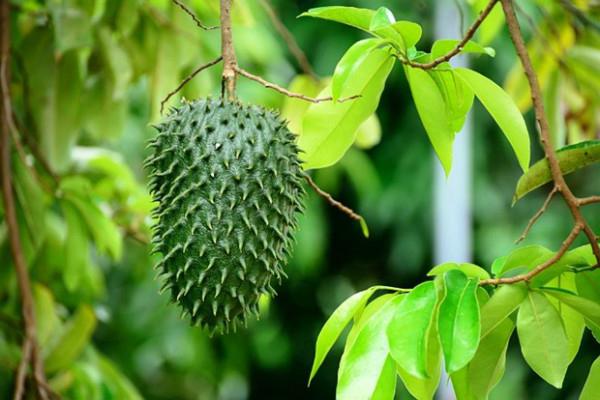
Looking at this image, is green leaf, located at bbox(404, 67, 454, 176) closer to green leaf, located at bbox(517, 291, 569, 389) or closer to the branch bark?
green leaf, located at bbox(517, 291, 569, 389)

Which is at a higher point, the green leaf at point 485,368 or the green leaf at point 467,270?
the green leaf at point 467,270

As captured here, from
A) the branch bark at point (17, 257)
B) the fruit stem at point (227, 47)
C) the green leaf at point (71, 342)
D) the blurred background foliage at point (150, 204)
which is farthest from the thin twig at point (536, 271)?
the green leaf at point (71, 342)

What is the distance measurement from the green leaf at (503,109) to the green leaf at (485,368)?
213 mm

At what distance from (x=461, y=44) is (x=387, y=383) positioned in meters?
0.37

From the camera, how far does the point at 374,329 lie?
1.06 metres

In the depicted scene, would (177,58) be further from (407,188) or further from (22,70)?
(407,188)

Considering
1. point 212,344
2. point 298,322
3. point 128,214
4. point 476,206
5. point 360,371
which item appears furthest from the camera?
point 298,322

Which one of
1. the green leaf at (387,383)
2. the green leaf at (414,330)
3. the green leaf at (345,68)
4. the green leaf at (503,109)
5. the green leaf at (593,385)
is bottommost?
the green leaf at (593,385)

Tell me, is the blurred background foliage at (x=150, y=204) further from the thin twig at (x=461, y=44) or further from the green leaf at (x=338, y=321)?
the green leaf at (x=338, y=321)

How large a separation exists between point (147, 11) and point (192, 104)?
1004 millimetres

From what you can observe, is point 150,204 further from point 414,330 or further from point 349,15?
point 414,330

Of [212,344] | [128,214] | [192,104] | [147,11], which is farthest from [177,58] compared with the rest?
[212,344]

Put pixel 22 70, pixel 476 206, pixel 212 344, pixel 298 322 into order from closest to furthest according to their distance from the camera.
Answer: pixel 22 70 < pixel 212 344 < pixel 476 206 < pixel 298 322

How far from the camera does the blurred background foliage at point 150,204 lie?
6.97ft
